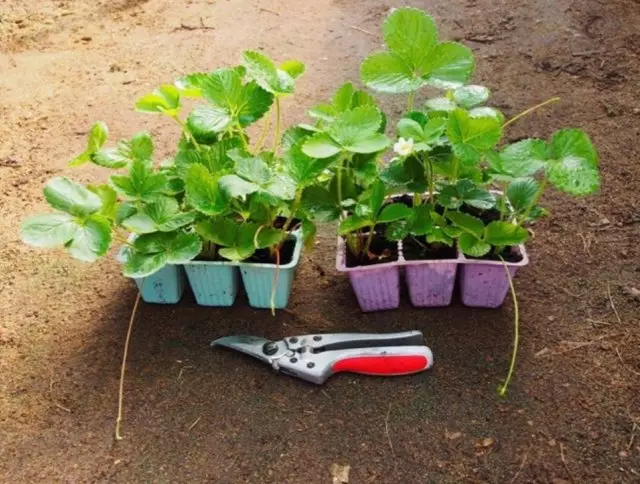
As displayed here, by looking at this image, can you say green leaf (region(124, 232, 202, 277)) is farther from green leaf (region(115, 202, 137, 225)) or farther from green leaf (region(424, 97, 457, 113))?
green leaf (region(424, 97, 457, 113))

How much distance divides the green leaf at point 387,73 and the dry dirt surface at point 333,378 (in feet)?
1.20

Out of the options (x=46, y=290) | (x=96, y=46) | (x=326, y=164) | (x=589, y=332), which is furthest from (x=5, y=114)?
(x=589, y=332)

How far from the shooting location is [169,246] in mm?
1082

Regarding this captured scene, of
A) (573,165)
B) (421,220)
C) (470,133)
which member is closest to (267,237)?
(421,220)

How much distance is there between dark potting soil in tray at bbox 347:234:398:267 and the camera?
3.83ft

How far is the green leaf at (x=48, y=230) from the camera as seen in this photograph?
39.3 inches

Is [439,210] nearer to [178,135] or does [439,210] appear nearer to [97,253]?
[97,253]

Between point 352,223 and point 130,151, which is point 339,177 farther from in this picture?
point 130,151

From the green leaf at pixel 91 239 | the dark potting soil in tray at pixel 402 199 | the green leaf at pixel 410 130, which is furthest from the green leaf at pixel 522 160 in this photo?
the green leaf at pixel 91 239

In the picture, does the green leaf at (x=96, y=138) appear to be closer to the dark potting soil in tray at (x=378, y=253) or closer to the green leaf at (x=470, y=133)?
the dark potting soil in tray at (x=378, y=253)

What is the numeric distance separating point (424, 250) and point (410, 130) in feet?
0.73

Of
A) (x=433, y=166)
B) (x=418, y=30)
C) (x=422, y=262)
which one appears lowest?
(x=422, y=262)

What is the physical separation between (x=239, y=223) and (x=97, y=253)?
24cm

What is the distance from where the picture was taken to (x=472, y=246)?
1.09 m
